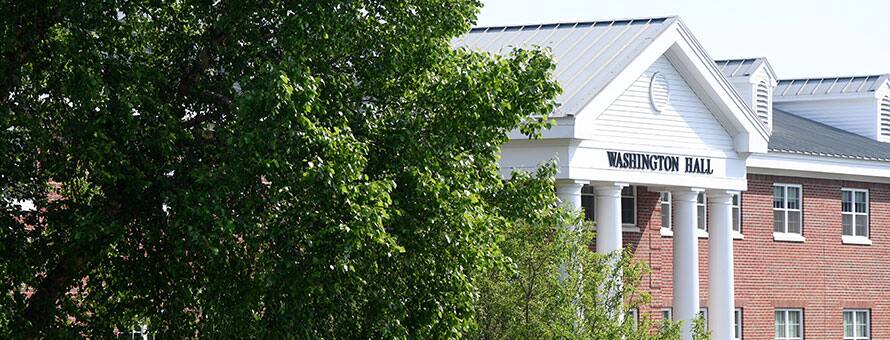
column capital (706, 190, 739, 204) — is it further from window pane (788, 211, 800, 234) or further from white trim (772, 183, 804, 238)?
window pane (788, 211, 800, 234)

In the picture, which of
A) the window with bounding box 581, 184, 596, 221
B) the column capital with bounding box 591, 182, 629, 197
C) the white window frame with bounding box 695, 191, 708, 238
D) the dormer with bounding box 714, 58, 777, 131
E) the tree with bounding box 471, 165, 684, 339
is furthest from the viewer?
the dormer with bounding box 714, 58, 777, 131

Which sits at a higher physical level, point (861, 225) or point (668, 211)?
point (861, 225)

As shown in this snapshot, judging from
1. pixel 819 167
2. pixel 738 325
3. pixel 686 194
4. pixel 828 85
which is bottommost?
pixel 738 325

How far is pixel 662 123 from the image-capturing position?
37281 millimetres

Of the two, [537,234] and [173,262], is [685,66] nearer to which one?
[537,234]

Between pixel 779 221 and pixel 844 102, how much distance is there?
9191mm

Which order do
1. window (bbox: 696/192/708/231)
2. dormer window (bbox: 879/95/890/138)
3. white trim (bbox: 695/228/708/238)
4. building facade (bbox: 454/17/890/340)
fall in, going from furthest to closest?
1. dormer window (bbox: 879/95/890/138)
2. window (bbox: 696/192/708/231)
3. white trim (bbox: 695/228/708/238)
4. building facade (bbox: 454/17/890/340)

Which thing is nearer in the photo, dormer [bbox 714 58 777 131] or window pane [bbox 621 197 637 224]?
window pane [bbox 621 197 637 224]

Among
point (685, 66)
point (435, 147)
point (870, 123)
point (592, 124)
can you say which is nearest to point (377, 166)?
point (435, 147)

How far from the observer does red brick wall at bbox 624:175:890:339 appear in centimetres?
4078

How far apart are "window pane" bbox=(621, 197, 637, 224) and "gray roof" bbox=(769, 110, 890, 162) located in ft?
13.2

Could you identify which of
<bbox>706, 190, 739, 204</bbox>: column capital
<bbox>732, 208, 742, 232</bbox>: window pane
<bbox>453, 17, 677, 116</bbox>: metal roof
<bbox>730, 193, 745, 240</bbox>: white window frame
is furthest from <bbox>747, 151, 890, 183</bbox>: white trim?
<bbox>453, 17, 677, 116</bbox>: metal roof

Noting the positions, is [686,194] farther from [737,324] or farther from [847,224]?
[847,224]

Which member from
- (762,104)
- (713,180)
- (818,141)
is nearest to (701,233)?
(713,180)
